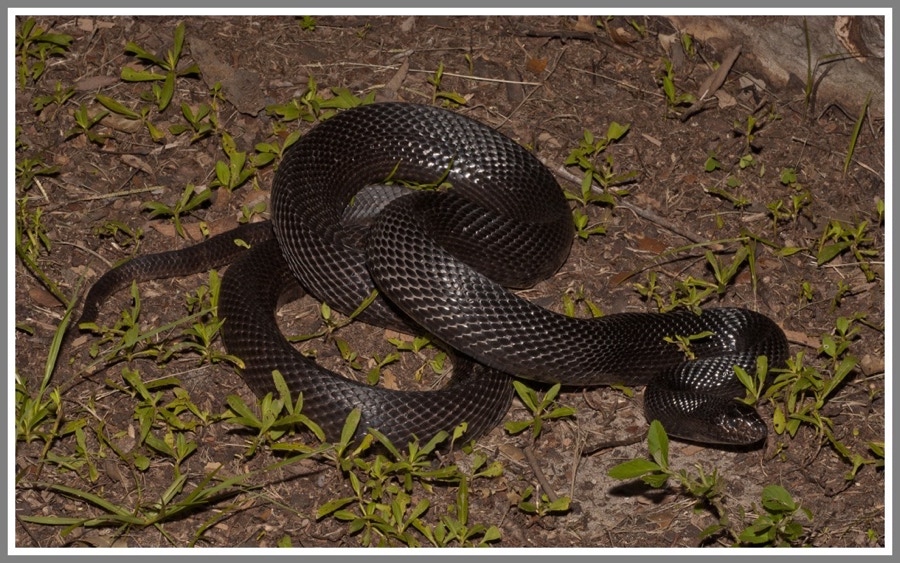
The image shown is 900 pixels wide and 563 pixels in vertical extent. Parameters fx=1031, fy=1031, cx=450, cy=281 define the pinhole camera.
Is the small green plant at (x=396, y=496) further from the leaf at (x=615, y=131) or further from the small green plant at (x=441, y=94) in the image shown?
the small green plant at (x=441, y=94)

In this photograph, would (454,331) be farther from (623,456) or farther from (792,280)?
(792,280)

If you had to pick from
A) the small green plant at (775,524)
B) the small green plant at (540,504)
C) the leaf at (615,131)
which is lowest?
the small green plant at (540,504)

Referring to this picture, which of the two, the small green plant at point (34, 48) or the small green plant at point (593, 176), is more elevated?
the small green plant at point (34, 48)

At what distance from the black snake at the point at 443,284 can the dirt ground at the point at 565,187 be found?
0.28 metres

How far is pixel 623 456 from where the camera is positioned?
6.27 metres

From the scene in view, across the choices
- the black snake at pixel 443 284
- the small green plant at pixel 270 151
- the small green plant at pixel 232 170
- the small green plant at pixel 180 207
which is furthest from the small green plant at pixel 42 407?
the small green plant at pixel 270 151

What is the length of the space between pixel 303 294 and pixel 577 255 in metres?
2.00

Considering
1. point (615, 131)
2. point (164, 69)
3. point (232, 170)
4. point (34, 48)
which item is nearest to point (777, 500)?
point (615, 131)

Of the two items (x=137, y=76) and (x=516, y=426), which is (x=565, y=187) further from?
(x=137, y=76)

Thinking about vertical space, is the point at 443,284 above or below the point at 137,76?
below

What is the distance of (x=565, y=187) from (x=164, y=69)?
3396 mm

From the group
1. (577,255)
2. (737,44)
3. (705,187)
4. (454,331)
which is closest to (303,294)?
(454,331)

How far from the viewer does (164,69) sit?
839cm

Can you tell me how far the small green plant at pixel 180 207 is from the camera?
7.21 meters
